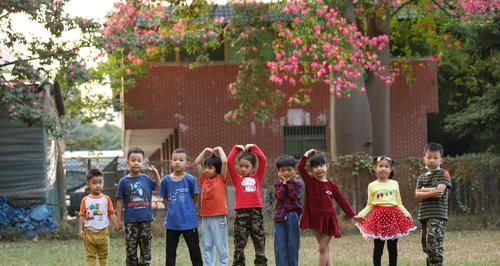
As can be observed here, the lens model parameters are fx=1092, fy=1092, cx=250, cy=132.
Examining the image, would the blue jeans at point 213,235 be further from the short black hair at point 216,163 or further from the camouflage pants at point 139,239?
the camouflage pants at point 139,239

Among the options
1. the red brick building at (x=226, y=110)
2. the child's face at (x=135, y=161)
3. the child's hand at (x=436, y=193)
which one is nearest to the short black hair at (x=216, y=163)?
the child's face at (x=135, y=161)

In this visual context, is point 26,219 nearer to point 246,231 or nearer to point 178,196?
point 178,196

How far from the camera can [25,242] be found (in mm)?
21922

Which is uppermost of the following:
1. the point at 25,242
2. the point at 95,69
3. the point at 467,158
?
the point at 95,69

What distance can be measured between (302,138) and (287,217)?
18828 mm

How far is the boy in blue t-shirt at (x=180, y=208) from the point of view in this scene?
40.4ft

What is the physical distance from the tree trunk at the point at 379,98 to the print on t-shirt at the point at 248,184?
A: 15.6 m

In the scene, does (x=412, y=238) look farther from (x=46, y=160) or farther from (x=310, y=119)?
(x=310, y=119)

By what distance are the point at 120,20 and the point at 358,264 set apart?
11.5m

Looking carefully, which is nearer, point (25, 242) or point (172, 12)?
point (25, 242)

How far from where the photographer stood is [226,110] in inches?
1195

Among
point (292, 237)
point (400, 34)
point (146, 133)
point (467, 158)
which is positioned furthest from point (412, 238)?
point (146, 133)

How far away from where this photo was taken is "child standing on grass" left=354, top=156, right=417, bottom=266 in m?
12.6

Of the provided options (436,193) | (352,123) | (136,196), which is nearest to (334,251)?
(436,193)
